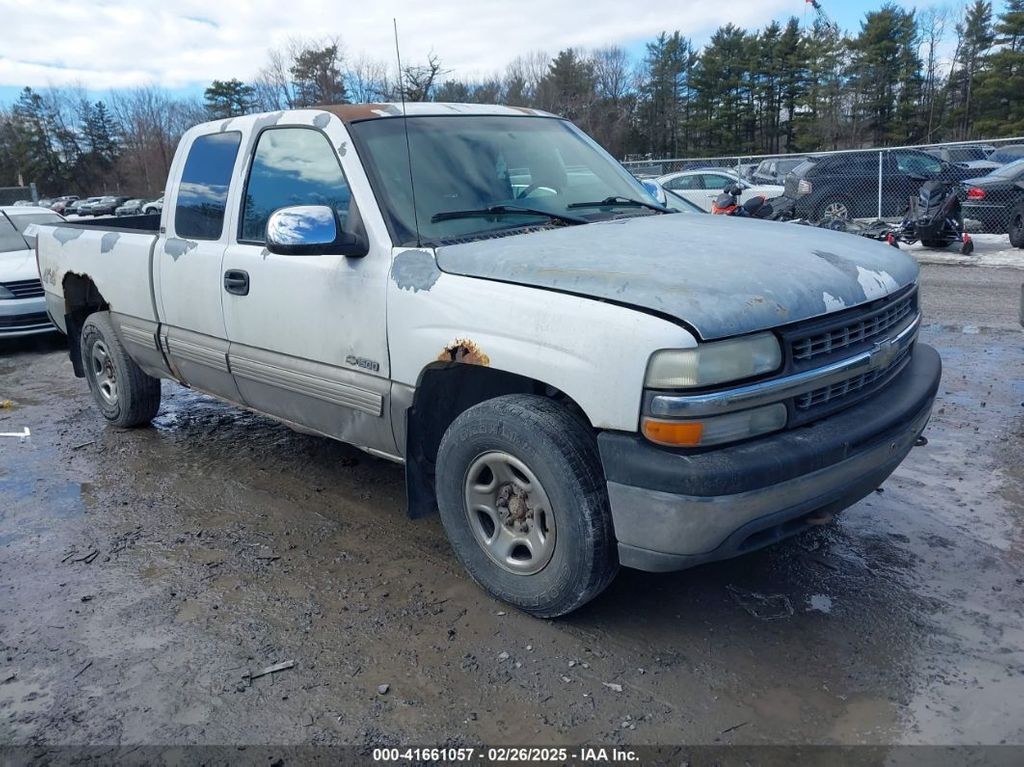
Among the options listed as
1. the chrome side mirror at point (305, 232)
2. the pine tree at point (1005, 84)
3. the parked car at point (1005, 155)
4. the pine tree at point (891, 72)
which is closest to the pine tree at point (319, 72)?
the chrome side mirror at point (305, 232)

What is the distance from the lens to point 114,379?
596 centimetres

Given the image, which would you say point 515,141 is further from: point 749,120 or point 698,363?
point 749,120

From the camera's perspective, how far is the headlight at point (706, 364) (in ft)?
8.51

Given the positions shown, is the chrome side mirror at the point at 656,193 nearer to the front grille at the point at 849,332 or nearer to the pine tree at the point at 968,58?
the front grille at the point at 849,332

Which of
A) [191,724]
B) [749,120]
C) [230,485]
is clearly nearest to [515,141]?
[230,485]

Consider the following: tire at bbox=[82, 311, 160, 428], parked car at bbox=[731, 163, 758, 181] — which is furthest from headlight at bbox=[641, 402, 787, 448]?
parked car at bbox=[731, 163, 758, 181]

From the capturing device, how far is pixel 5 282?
9.05m

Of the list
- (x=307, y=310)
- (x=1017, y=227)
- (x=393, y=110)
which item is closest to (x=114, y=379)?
(x=307, y=310)

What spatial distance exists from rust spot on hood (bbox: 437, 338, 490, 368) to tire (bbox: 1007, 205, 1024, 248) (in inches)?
524

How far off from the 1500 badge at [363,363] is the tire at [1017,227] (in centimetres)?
1327

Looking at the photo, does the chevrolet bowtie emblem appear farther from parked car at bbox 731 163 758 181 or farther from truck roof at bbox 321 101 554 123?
parked car at bbox 731 163 758 181

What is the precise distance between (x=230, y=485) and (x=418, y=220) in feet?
7.44

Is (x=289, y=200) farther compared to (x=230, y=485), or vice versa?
(x=230, y=485)

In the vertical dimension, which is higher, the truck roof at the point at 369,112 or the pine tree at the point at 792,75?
the pine tree at the point at 792,75
